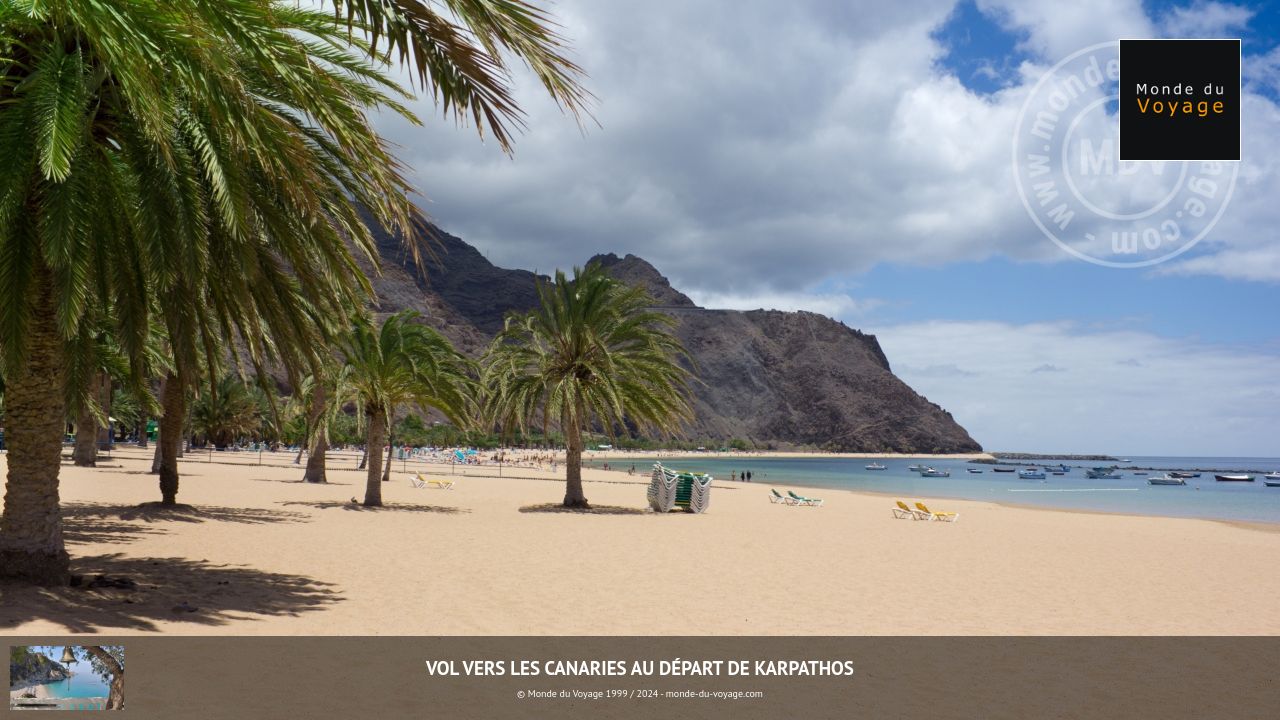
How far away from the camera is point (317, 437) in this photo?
2673 cm

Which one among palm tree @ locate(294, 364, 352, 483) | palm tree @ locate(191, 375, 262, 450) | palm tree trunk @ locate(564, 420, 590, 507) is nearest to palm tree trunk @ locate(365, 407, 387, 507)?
palm tree @ locate(294, 364, 352, 483)

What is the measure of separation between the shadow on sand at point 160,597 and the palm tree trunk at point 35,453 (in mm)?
273

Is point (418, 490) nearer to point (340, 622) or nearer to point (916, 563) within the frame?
point (916, 563)

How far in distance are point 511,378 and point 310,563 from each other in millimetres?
11417

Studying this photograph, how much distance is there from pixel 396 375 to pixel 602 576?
1124cm

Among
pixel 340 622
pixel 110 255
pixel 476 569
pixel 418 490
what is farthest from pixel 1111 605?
pixel 418 490

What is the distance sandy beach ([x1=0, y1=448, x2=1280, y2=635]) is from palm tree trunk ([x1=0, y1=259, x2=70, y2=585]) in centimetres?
32

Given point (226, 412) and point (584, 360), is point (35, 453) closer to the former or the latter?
point (584, 360)

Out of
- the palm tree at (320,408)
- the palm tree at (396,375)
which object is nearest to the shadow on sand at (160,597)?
the palm tree at (320,408)
